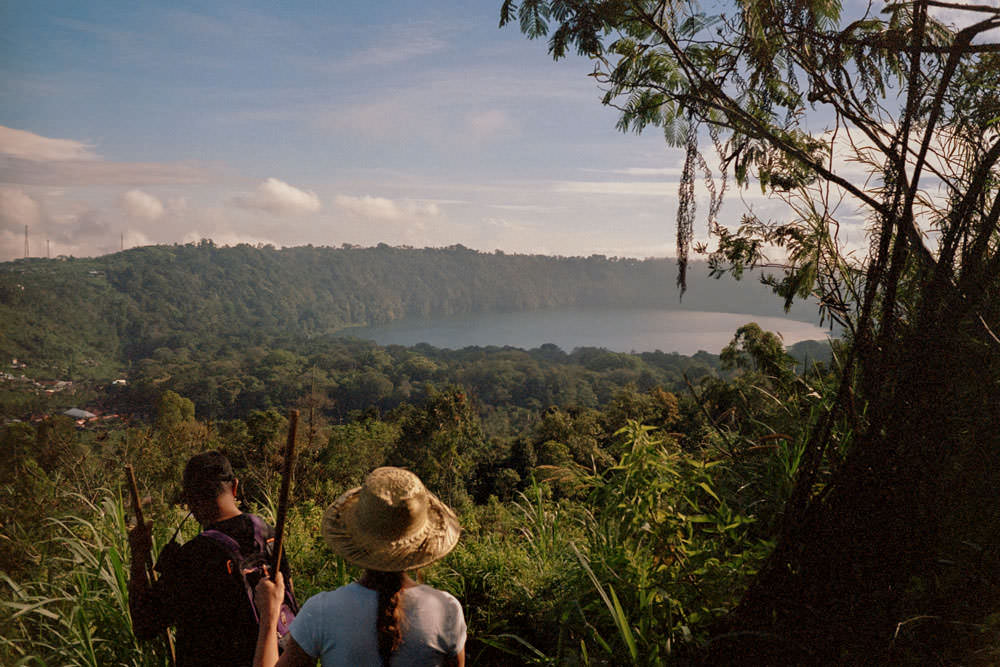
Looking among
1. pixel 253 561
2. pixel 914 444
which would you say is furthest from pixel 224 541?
pixel 914 444

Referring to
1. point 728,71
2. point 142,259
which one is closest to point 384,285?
point 142,259

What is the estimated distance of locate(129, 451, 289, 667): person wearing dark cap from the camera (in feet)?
4.06

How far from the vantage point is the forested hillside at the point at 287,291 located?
2329 inches

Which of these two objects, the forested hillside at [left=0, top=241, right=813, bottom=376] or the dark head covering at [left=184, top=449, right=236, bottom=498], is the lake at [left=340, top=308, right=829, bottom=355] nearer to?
the forested hillside at [left=0, top=241, right=813, bottom=376]

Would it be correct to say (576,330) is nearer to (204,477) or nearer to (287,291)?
(287,291)

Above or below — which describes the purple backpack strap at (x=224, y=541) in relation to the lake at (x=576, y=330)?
above

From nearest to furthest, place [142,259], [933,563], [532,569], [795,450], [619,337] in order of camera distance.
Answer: [933,563] < [795,450] < [532,569] < [142,259] < [619,337]

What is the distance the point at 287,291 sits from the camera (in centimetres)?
10150

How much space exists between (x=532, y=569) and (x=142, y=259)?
105 m

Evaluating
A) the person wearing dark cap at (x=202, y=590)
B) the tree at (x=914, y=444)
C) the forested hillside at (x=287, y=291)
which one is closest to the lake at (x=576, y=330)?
the forested hillside at (x=287, y=291)

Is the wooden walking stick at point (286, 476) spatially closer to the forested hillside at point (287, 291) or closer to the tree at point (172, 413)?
the tree at point (172, 413)

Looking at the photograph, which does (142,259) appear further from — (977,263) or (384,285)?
(977,263)

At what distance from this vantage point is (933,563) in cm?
122

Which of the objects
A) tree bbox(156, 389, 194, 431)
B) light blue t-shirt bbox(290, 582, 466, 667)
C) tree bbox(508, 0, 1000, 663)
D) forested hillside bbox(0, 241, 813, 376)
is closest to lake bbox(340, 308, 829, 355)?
forested hillside bbox(0, 241, 813, 376)
